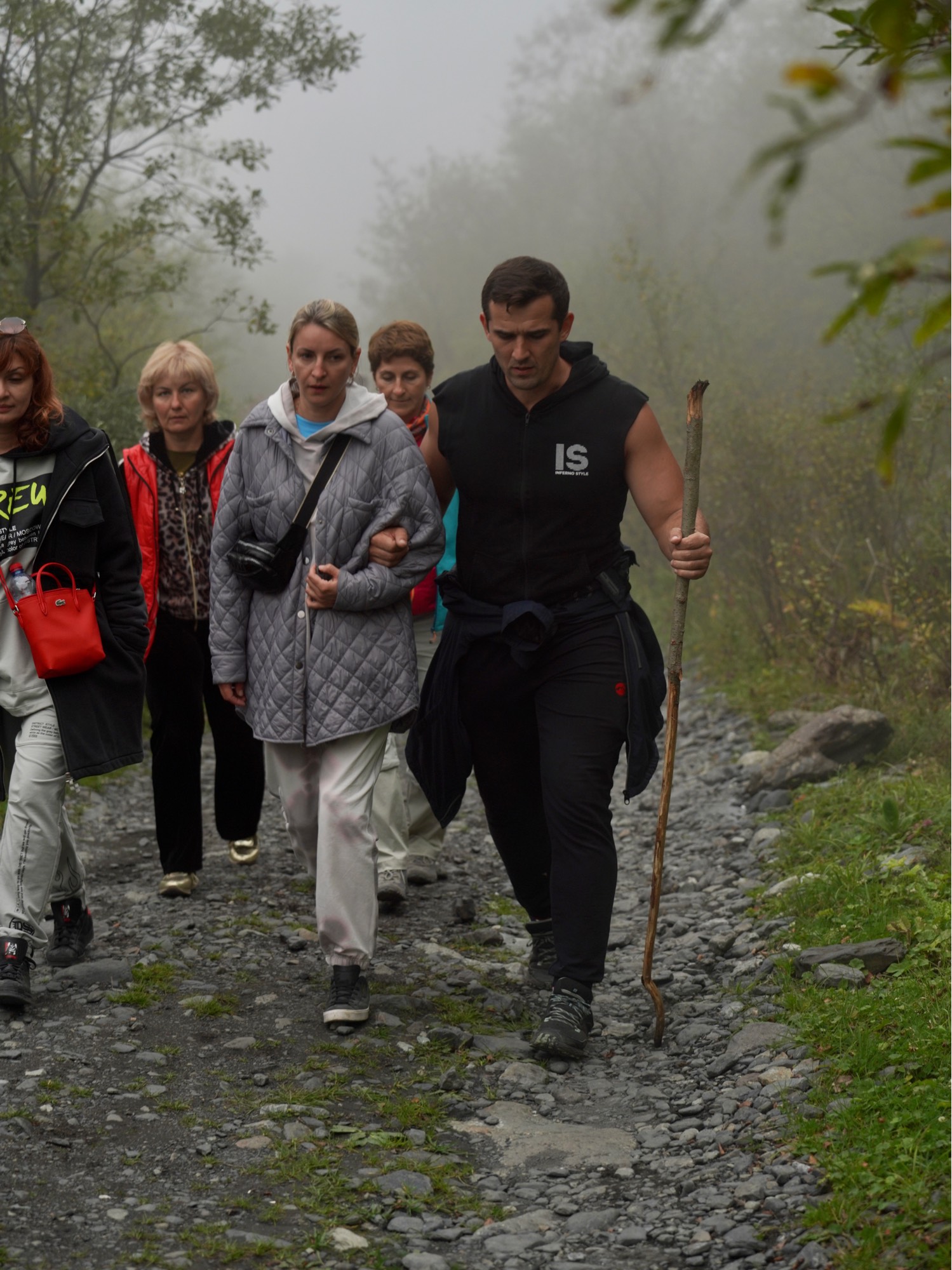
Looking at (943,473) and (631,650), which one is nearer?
(631,650)

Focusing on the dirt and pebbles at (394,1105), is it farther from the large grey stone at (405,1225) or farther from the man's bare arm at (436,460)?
the man's bare arm at (436,460)

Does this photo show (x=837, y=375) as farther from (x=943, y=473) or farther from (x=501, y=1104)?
(x=501, y=1104)

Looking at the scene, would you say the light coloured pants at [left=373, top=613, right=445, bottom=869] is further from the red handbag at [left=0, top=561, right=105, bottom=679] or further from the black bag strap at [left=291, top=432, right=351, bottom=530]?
the red handbag at [left=0, top=561, right=105, bottom=679]

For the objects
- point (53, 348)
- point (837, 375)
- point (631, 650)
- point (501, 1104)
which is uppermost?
point (837, 375)

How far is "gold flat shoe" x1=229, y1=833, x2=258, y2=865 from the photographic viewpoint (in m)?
7.42

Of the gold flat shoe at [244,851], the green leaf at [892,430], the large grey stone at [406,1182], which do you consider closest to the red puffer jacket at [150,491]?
the gold flat shoe at [244,851]

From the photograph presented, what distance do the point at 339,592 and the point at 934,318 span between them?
3427 mm

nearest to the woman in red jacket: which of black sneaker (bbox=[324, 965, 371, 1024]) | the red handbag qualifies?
the red handbag

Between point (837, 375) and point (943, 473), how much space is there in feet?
69.0

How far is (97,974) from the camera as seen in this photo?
5.50 metres

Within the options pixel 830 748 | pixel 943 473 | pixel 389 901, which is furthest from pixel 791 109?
pixel 943 473

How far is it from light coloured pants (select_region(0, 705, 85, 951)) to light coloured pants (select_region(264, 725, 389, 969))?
2.60ft

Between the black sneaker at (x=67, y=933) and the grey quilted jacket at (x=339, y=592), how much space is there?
1.20m

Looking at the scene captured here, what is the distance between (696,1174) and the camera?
13.1ft
